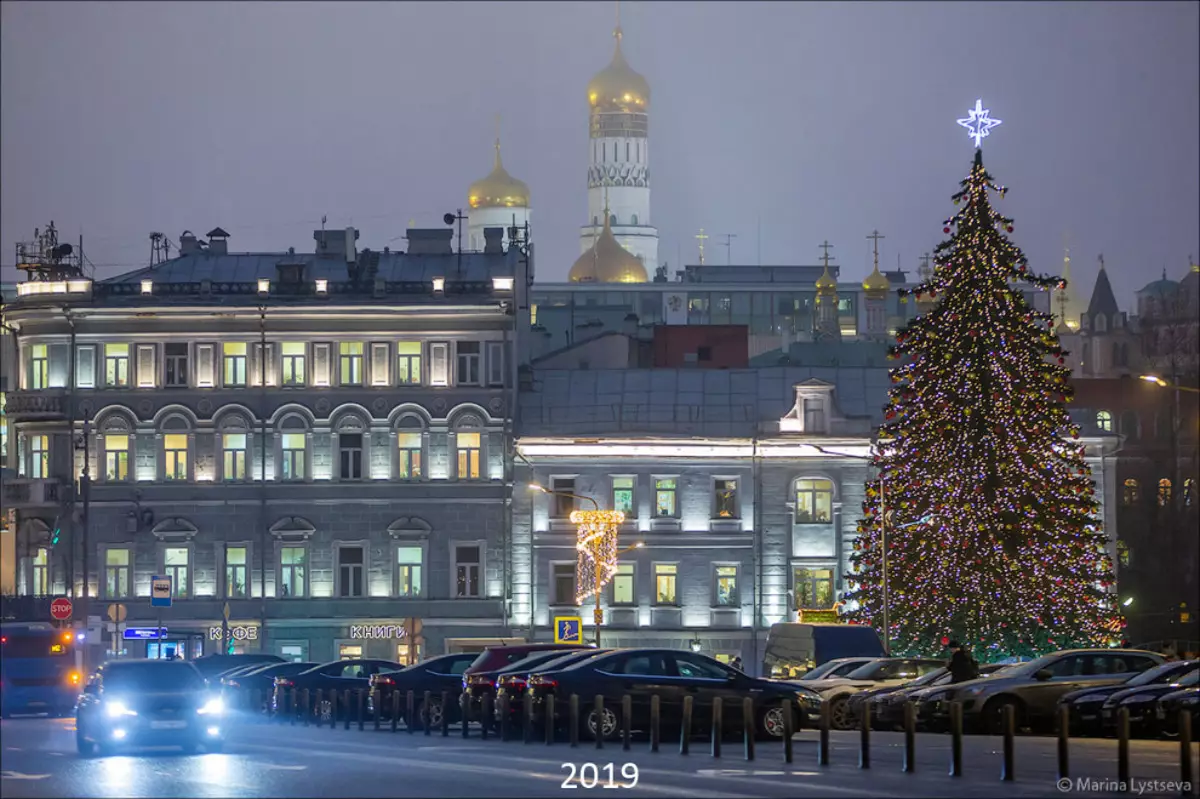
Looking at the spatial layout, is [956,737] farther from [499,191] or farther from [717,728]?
[499,191]

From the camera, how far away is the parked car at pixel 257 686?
55.8 m

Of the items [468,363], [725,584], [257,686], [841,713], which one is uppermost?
[468,363]

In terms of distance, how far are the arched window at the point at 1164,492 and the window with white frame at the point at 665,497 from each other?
1422 inches

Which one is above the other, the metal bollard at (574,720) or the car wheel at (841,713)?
the metal bollard at (574,720)

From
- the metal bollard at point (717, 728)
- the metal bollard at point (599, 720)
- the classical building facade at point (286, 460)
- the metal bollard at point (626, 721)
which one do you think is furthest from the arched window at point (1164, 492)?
the metal bollard at point (717, 728)

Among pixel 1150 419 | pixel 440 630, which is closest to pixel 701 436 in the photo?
pixel 440 630

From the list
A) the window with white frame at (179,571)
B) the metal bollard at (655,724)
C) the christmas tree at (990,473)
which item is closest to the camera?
the metal bollard at (655,724)

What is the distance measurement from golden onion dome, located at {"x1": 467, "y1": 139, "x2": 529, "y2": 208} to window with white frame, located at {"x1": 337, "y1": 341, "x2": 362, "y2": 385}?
101m

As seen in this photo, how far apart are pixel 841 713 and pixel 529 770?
687 inches

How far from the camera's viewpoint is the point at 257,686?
5634cm

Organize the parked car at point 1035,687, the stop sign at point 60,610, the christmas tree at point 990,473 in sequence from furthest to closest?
the stop sign at point 60,610
the christmas tree at point 990,473
the parked car at point 1035,687

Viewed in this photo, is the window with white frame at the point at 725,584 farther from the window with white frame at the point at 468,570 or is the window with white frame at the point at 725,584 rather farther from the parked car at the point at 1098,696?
the parked car at the point at 1098,696

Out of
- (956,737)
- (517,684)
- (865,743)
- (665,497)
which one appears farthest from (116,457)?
(956,737)

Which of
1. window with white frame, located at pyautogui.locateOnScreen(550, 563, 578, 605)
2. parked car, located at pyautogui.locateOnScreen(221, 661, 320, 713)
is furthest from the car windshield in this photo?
window with white frame, located at pyautogui.locateOnScreen(550, 563, 578, 605)
